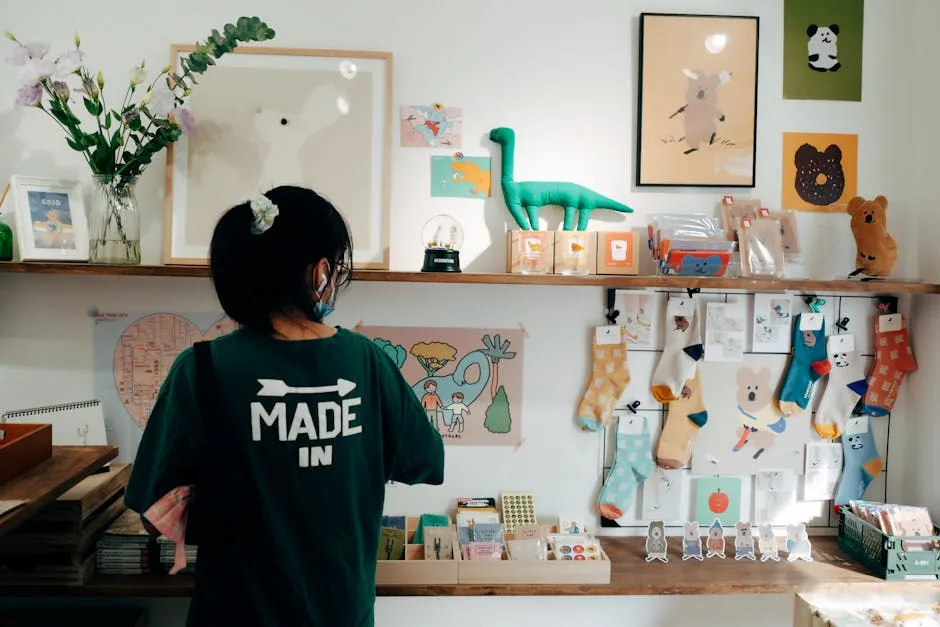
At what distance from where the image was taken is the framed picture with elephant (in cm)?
206

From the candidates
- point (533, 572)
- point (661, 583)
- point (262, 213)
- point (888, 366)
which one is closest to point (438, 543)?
point (533, 572)

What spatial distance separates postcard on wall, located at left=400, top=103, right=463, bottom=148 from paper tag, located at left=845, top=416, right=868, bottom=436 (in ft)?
4.90

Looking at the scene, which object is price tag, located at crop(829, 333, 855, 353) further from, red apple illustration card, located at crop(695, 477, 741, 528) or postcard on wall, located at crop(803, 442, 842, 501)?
red apple illustration card, located at crop(695, 477, 741, 528)

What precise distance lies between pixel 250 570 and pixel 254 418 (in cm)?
28

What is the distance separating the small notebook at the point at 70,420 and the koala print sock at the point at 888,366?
2.28 metres

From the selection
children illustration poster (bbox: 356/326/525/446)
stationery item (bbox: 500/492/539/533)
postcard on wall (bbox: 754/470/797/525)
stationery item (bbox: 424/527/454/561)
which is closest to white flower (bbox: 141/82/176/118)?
children illustration poster (bbox: 356/326/525/446)

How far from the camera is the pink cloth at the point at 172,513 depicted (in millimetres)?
1244

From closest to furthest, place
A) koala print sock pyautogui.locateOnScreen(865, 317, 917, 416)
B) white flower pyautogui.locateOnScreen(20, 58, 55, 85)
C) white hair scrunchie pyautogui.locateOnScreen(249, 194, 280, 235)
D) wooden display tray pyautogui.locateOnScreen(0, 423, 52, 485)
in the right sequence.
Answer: white hair scrunchie pyautogui.locateOnScreen(249, 194, 280, 235) → wooden display tray pyautogui.locateOnScreen(0, 423, 52, 485) → white flower pyautogui.locateOnScreen(20, 58, 55, 85) → koala print sock pyautogui.locateOnScreen(865, 317, 917, 416)

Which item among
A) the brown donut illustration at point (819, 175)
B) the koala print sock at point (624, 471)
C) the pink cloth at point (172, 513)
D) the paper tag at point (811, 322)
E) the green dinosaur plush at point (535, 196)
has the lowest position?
the koala print sock at point (624, 471)

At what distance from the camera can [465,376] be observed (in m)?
2.10

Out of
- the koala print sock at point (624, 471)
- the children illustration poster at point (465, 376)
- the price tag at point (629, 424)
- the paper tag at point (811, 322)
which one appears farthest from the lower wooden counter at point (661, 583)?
the paper tag at point (811, 322)

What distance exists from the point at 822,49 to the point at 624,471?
140 centimetres

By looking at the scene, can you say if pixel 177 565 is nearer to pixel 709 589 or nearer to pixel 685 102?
pixel 709 589

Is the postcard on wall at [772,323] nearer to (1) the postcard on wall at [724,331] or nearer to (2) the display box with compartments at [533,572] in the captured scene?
(1) the postcard on wall at [724,331]
